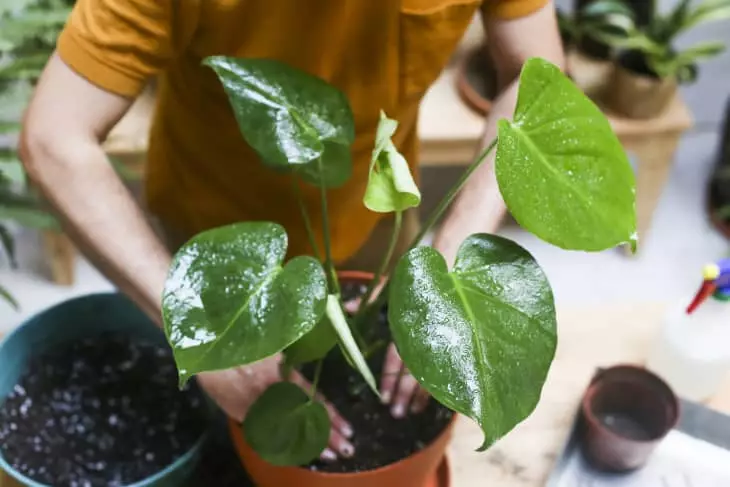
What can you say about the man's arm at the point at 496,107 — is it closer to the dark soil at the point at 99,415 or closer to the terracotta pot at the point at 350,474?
the terracotta pot at the point at 350,474

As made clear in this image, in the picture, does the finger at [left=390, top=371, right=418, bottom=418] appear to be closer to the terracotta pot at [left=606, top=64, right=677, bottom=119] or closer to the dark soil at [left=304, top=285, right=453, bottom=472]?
the dark soil at [left=304, top=285, right=453, bottom=472]

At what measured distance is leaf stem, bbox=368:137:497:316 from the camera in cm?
56

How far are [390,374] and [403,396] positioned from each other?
0.03 m

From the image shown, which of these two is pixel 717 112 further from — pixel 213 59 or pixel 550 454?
pixel 213 59

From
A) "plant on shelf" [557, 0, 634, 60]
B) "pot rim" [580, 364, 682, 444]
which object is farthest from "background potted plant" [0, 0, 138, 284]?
"plant on shelf" [557, 0, 634, 60]

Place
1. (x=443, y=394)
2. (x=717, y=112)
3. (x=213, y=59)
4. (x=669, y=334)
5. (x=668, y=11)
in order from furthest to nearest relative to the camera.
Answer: (x=717, y=112), (x=668, y=11), (x=669, y=334), (x=213, y=59), (x=443, y=394)

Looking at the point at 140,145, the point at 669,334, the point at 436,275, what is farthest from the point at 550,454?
the point at 140,145

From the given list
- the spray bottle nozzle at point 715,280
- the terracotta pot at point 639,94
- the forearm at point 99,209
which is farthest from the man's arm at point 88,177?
the terracotta pot at point 639,94

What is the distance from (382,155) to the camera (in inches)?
22.2

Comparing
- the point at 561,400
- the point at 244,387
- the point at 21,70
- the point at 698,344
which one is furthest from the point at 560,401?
the point at 21,70

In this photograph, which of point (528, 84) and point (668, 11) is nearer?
point (528, 84)

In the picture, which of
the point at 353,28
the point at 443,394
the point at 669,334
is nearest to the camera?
the point at 443,394

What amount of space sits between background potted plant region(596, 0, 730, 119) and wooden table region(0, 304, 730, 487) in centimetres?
70

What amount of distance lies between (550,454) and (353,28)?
48cm
